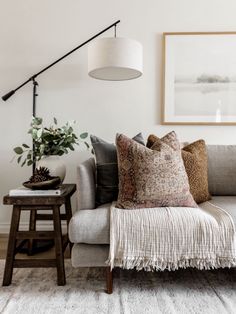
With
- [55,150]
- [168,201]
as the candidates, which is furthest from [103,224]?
[55,150]

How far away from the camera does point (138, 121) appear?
2562 millimetres

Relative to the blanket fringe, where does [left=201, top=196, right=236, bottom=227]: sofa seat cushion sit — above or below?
above

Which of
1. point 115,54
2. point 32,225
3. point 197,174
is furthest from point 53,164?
point 197,174

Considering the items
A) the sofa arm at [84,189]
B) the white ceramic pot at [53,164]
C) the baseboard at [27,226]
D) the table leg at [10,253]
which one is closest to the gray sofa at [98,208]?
the sofa arm at [84,189]

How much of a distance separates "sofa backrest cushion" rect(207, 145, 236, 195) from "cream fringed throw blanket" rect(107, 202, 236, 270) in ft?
2.06

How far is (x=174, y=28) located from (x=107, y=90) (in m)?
0.80

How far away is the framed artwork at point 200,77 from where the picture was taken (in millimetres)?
2482

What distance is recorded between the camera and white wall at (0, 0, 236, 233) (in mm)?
2504

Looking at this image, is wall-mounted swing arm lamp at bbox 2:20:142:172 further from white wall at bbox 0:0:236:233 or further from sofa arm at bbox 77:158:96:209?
sofa arm at bbox 77:158:96:209

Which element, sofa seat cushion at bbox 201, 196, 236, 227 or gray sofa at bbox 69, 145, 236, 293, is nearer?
gray sofa at bbox 69, 145, 236, 293

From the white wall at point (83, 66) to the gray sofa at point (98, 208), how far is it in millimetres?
461

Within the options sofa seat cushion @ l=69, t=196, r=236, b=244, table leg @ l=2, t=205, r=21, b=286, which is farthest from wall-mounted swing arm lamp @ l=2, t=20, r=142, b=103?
table leg @ l=2, t=205, r=21, b=286

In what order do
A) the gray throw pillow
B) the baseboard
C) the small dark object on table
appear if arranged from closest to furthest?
the small dark object on table
the gray throw pillow
the baseboard

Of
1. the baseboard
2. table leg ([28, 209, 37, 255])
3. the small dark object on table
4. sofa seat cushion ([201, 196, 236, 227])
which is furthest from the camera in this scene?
the baseboard
